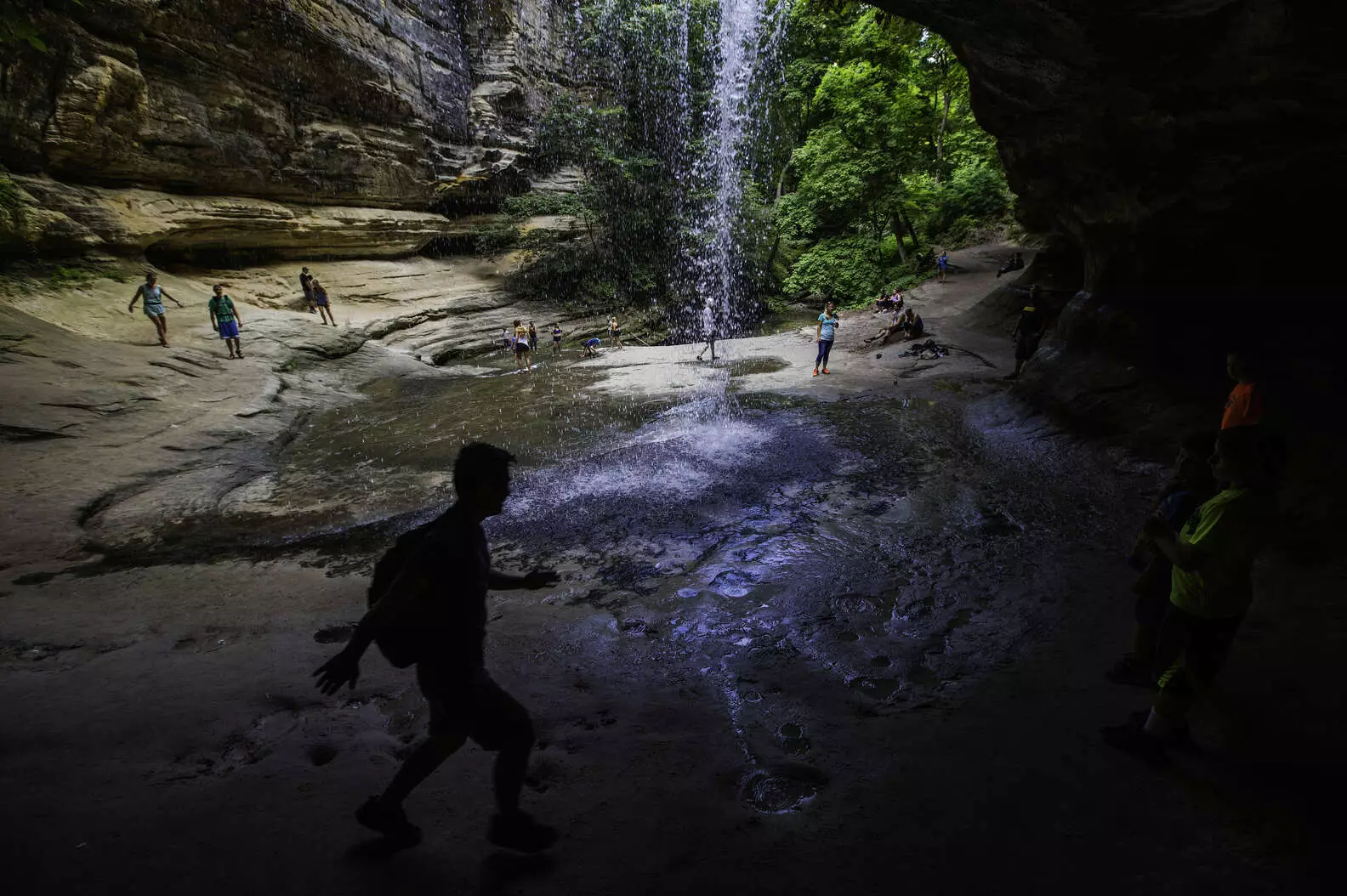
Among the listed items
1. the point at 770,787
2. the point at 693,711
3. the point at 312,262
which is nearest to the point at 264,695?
the point at 693,711

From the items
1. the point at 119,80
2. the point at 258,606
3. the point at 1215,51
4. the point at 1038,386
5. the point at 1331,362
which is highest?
the point at 119,80

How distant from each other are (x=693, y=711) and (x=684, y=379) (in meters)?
10.6

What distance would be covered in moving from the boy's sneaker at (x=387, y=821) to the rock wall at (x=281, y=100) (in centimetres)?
1935

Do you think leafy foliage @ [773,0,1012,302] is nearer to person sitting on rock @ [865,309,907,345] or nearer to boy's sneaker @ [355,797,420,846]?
person sitting on rock @ [865,309,907,345]

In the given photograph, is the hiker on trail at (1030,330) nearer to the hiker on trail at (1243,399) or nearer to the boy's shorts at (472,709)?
the hiker on trail at (1243,399)

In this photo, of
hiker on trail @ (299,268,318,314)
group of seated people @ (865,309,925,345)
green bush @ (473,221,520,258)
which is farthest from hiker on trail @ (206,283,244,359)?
group of seated people @ (865,309,925,345)

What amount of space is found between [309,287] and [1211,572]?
20.6 meters

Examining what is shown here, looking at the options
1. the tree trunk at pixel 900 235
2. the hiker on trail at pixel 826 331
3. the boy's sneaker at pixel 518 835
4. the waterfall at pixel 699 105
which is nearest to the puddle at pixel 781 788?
the boy's sneaker at pixel 518 835

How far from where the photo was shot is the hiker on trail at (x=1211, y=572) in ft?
8.02

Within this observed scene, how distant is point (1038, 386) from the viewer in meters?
8.80

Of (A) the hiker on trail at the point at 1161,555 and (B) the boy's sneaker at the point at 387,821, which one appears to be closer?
(B) the boy's sneaker at the point at 387,821

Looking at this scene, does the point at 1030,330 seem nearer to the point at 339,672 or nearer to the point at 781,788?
the point at 781,788

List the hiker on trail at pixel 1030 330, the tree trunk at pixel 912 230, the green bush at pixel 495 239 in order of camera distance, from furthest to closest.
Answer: the tree trunk at pixel 912 230, the green bush at pixel 495 239, the hiker on trail at pixel 1030 330

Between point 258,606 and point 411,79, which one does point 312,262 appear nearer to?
point 411,79
